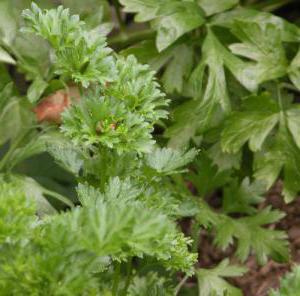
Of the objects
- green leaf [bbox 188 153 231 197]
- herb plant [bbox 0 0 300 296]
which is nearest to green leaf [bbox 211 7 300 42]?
herb plant [bbox 0 0 300 296]

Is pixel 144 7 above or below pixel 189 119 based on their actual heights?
above

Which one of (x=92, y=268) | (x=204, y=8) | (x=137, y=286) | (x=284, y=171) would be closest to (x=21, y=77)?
(x=204, y=8)

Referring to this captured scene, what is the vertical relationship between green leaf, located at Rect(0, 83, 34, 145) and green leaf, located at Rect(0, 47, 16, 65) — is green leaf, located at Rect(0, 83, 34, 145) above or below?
below

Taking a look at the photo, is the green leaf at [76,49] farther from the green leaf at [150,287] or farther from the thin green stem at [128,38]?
the thin green stem at [128,38]

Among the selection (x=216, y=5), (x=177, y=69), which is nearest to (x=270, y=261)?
(x=177, y=69)

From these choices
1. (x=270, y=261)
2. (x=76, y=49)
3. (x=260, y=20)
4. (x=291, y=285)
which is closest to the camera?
(x=291, y=285)

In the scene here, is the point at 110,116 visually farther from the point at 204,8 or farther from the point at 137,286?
the point at 204,8

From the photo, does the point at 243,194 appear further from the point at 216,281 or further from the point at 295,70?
the point at 295,70

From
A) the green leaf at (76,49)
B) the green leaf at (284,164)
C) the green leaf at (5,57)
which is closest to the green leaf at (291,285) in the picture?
the green leaf at (76,49)

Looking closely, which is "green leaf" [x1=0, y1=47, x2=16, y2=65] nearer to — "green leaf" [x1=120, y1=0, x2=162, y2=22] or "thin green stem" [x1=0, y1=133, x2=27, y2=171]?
"thin green stem" [x1=0, y1=133, x2=27, y2=171]
